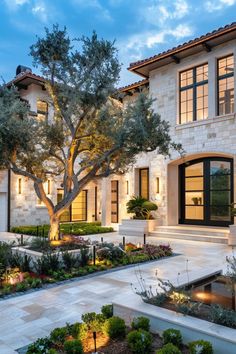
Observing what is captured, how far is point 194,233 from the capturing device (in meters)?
13.2

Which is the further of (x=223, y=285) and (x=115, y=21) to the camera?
(x=115, y=21)

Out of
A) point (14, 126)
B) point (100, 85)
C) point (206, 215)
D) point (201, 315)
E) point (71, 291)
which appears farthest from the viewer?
point (206, 215)

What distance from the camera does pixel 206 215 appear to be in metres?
14.5

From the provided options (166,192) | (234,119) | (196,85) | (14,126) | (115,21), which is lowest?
(166,192)

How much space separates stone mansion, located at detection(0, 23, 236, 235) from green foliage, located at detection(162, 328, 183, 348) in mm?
9577

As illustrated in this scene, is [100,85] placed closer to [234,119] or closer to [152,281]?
[152,281]

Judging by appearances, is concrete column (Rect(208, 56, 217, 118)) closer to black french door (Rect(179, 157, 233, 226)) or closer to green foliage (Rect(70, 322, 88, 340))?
black french door (Rect(179, 157, 233, 226))

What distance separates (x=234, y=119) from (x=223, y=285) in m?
8.74

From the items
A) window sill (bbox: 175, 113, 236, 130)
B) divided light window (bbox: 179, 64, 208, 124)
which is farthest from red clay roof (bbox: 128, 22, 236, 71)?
window sill (bbox: 175, 113, 236, 130)

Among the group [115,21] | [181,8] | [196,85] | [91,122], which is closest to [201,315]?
[91,122]

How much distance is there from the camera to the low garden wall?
11.5 feet

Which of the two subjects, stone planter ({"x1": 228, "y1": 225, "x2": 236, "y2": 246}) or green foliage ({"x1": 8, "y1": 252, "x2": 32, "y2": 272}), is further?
stone planter ({"x1": 228, "y1": 225, "x2": 236, "y2": 246})

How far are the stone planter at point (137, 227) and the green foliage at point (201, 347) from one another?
35.9 ft

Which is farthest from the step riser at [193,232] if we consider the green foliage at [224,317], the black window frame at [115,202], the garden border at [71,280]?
the green foliage at [224,317]
